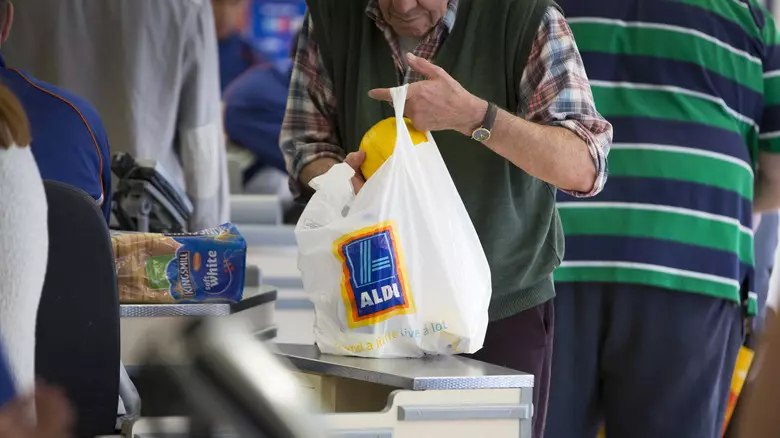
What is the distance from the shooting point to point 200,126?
423 cm

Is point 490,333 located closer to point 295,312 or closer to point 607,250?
point 607,250

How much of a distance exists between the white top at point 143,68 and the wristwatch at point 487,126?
230 cm

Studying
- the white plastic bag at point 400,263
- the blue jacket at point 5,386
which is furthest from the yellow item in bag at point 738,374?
the blue jacket at point 5,386

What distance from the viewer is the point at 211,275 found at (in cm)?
236

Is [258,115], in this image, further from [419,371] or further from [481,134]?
[419,371]

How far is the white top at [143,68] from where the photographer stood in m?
4.02

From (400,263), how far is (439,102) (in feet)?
0.98

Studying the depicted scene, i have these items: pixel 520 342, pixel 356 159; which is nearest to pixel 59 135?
pixel 356 159

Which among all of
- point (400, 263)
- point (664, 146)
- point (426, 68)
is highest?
point (426, 68)

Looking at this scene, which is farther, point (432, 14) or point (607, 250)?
point (607, 250)

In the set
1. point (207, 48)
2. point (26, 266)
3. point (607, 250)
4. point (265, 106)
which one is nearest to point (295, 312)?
point (207, 48)

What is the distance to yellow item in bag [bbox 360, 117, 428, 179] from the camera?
203 cm

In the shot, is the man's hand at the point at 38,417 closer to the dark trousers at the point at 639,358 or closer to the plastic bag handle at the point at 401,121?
the plastic bag handle at the point at 401,121

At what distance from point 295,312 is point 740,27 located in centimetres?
216
